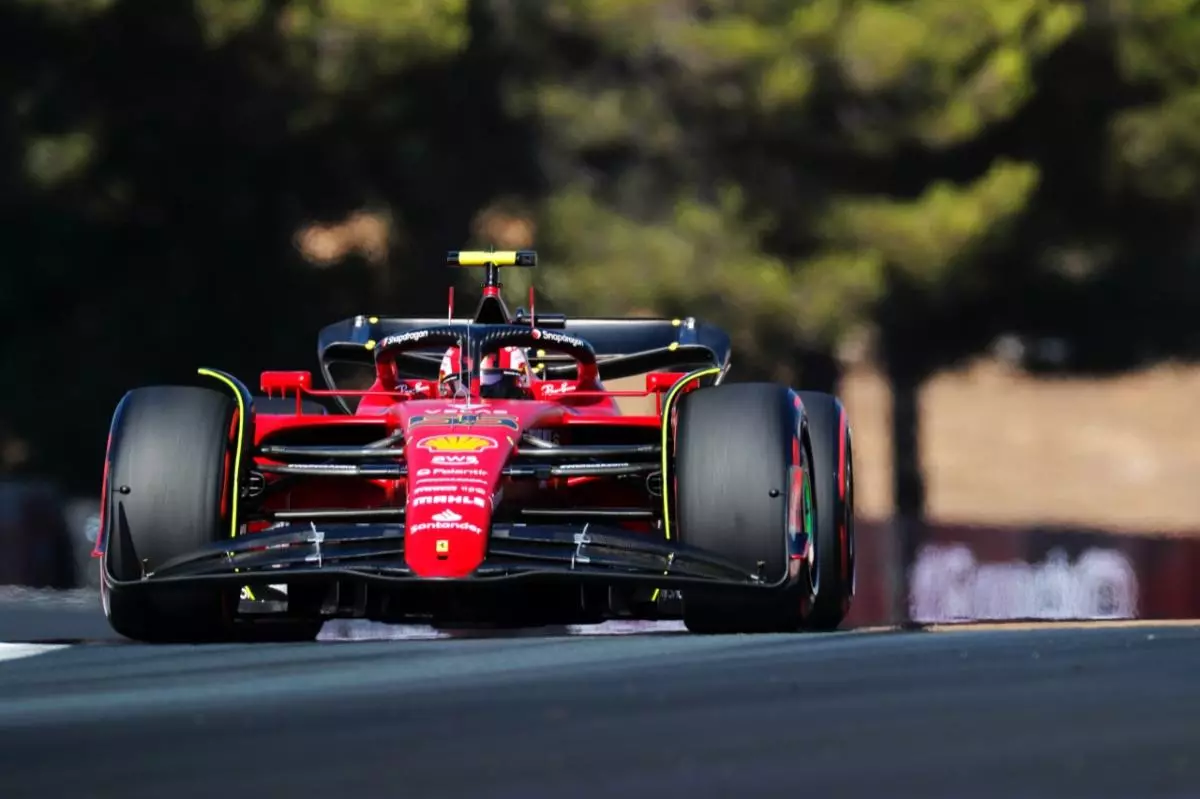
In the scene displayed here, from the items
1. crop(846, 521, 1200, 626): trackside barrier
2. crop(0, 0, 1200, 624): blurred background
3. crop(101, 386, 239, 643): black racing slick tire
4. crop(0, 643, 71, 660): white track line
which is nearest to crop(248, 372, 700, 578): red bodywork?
crop(101, 386, 239, 643): black racing slick tire

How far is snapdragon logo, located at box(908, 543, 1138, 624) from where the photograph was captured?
2000cm

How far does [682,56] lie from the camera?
28016mm

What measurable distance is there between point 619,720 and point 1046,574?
48.5 ft

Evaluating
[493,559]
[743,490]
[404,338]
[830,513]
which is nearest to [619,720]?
[493,559]

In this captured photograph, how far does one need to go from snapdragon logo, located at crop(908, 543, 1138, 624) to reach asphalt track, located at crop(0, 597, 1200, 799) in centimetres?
1235

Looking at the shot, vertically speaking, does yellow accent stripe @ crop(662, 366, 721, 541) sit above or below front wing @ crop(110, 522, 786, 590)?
above

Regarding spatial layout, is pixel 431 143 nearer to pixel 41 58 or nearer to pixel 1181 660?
pixel 41 58

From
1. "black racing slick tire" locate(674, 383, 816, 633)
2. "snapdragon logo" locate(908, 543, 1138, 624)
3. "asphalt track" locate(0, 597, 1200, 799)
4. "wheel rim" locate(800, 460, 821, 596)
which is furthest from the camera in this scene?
"snapdragon logo" locate(908, 543, 1138, 624)

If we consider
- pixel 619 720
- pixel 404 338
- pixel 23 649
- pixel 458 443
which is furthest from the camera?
pixel 404 338

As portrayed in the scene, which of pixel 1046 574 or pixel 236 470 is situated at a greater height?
pixel 236 470

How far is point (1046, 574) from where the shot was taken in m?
20.3

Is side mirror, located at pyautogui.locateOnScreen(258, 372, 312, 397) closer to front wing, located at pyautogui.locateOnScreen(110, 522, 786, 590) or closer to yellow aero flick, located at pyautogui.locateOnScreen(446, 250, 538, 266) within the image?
front wing, located at pyautogui.locateOnScreen(110, 522, 786, 590)

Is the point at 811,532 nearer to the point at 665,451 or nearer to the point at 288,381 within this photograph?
the point at 665,451

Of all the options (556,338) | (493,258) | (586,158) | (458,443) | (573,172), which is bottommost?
(458,443)
